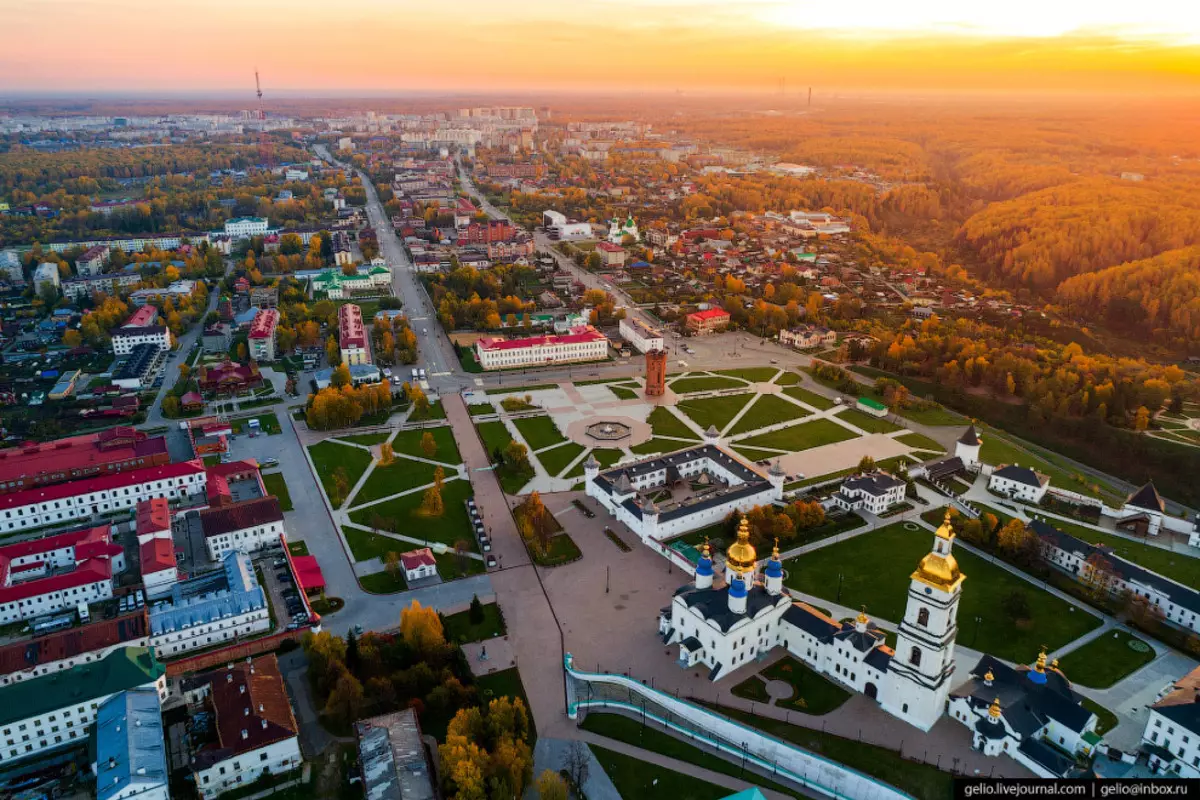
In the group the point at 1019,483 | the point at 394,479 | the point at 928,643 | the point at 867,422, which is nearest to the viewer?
the point at 928,643

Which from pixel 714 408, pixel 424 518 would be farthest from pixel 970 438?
pixel 424 518

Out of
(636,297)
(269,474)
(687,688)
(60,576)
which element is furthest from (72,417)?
(636,297)

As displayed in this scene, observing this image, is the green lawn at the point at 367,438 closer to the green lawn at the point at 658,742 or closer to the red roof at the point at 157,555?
the red roof at the point at 157,555

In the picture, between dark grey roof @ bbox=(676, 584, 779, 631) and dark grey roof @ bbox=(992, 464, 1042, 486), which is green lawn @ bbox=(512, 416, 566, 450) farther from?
dark grey roof @ bbox=(992, 464, 1042, 486)

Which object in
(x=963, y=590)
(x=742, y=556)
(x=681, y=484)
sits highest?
(x=742, y=556)

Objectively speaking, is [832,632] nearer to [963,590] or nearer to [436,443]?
[963,590]

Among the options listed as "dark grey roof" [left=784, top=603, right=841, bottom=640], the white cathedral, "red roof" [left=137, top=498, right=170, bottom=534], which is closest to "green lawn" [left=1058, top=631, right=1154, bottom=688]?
the white cathedral

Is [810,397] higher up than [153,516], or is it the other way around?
[153,516]
